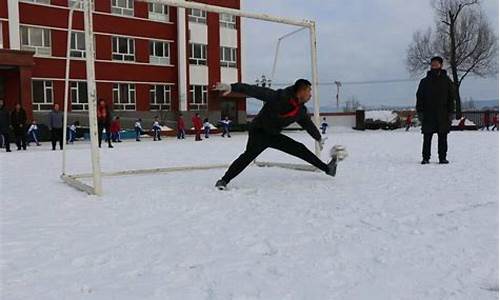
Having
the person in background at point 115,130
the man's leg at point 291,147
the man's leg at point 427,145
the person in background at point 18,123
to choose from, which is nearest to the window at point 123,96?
the person in background at point 115,130

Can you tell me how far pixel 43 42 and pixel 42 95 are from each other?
129 inches

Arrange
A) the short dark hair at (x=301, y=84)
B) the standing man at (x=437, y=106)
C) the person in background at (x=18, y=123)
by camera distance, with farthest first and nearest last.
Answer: the person in background at (x=18, y=123) < the standing man at (x=437, y=106) < the short dark hair at (x=301, y=84)

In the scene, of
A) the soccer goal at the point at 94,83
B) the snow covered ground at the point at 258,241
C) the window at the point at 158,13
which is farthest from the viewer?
the window at the point at 158,13

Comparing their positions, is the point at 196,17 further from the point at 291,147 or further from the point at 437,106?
the point at 291,147

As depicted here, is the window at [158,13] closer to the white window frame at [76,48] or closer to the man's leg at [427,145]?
the white window frame at [76,48]

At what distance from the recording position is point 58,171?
10.5 meters

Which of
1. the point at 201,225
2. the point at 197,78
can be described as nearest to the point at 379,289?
the point at 201,225

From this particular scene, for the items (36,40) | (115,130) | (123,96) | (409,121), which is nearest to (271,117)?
(115,130)

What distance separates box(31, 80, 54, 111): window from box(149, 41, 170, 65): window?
7.94 meters

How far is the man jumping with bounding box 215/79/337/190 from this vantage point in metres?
7.11

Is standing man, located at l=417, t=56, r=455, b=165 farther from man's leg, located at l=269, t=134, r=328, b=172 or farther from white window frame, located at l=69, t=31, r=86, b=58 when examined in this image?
white window frame, located at l=69, t=31, r=86, b=58

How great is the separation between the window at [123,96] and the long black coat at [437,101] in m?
29.5

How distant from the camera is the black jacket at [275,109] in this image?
716cm

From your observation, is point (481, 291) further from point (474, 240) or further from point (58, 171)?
point (58, 171)
